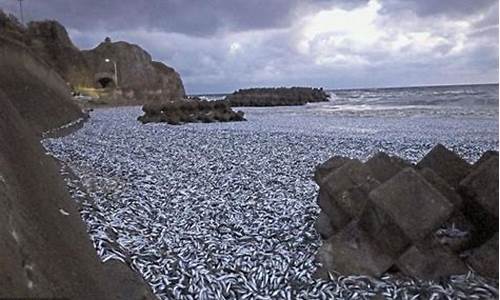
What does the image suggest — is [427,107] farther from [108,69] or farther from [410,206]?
[108,69]

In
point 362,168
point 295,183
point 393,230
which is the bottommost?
point 295,183

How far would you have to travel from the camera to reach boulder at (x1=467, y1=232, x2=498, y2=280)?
335 centimetres

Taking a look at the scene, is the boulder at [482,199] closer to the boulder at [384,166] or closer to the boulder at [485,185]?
the boulder at [485,185]

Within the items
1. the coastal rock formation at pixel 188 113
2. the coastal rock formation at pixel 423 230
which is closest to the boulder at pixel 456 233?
the coastal rock formation at pixel 423 230

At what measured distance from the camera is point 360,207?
13.2 ft

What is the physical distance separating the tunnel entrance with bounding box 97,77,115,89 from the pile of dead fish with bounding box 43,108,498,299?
58194mm

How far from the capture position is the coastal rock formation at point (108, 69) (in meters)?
54.6

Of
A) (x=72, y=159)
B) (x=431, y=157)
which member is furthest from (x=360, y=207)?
(x=72, y=159)

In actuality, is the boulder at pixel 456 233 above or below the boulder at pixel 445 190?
below

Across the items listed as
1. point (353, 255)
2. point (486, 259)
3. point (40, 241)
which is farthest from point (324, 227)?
point (40, 241)

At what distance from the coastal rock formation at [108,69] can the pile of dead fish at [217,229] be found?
4380 cm

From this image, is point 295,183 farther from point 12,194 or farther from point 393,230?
point 12,194

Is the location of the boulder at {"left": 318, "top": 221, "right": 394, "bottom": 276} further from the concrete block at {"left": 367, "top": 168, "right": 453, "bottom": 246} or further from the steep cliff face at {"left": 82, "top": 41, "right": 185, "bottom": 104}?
the steep cliff face at {"left": 82, "top": 41, "right": 185, "bottom": 104}

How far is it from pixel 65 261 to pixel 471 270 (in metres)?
2.96
